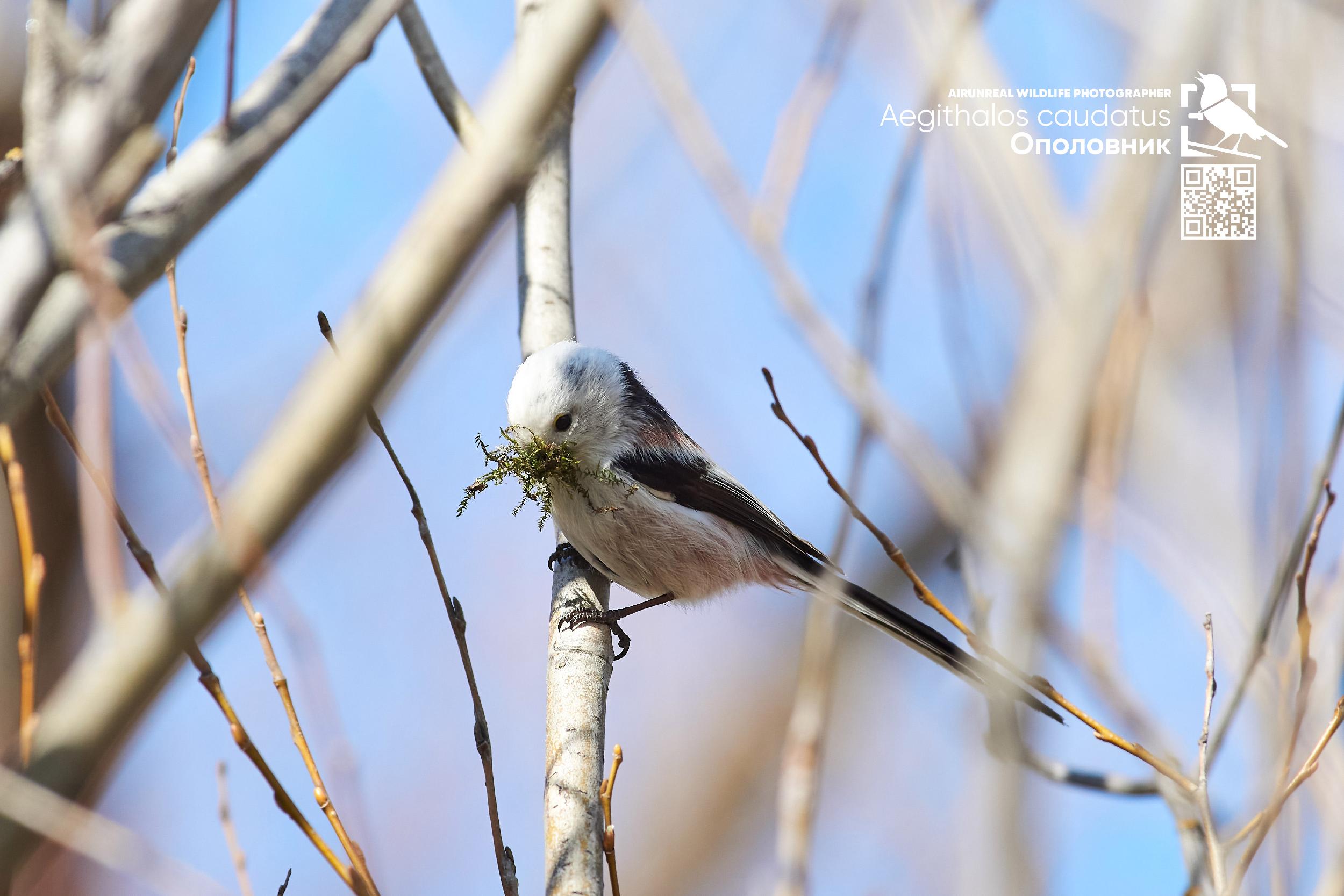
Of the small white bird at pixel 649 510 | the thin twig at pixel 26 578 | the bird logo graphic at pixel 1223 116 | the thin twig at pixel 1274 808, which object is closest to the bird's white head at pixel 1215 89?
the bird logo graphic at pixel 1223 116

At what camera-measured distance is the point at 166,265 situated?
4.57ft

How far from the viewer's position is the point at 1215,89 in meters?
1.96

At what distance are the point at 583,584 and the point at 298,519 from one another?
1.80m

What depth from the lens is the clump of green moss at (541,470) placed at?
8.50ft

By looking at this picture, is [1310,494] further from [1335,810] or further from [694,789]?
[694,789]

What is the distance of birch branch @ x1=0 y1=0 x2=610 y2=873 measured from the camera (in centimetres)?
81

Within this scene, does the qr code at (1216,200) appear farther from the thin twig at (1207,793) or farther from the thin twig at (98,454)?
the thin twig at (98,454)

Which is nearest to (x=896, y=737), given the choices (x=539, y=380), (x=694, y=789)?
(x=694, y=789)

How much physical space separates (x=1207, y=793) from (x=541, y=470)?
171 cm

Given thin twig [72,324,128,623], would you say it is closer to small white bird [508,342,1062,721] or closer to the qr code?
small white bird [508,342,1062,721]

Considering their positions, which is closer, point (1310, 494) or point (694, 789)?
point (1310, 494)

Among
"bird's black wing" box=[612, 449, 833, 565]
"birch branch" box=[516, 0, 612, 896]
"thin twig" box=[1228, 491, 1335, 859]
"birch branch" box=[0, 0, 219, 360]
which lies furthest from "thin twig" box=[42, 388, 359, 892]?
"bird's black wing" box=[612, 449, 833, 565]

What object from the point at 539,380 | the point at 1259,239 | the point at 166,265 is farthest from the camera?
the point at 539,380

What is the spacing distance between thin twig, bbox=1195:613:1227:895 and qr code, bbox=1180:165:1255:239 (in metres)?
1.03
